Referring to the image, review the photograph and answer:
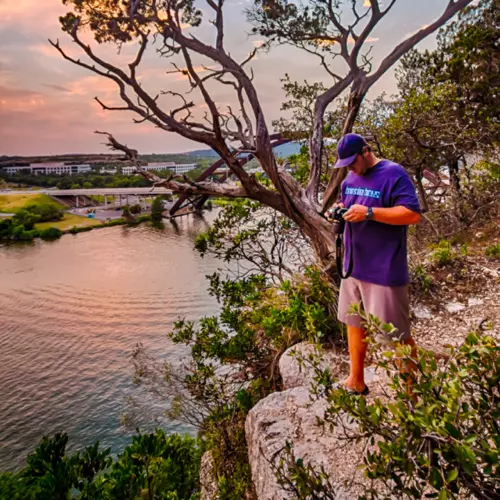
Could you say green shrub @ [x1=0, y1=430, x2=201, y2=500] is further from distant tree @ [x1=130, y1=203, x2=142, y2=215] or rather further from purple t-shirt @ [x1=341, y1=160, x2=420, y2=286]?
distant tree @ [x1=130, y1=203, x2=142, y2=215]

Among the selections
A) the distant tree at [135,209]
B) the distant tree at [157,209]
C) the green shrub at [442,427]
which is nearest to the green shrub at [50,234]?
the distant tree at [135,209]

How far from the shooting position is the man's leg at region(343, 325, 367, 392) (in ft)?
7.00

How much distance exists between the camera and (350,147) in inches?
74.4

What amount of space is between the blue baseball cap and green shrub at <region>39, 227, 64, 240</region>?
27058mm

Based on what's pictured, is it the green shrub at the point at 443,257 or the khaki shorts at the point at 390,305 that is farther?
the green shrub at the point at 443,257

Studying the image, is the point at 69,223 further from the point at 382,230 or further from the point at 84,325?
the point at 382,230

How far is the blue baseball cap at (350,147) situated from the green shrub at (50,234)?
2706cm

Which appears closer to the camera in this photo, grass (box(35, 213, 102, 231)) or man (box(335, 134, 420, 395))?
man (box(335, 134, 420, 395))

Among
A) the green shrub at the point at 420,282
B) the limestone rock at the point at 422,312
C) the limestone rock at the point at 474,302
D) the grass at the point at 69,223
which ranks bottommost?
the grass at the point at 69,223

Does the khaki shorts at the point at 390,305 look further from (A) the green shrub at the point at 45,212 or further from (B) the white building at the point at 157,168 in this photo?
(A) the green shrub at the point at 45,212

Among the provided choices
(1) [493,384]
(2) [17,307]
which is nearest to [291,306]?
(1) [493,384]

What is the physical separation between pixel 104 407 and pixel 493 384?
9.34 metres

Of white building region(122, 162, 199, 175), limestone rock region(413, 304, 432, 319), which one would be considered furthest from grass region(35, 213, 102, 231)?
limestone rock region(413, 304, 432, 319)

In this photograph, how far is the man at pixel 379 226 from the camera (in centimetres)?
181
